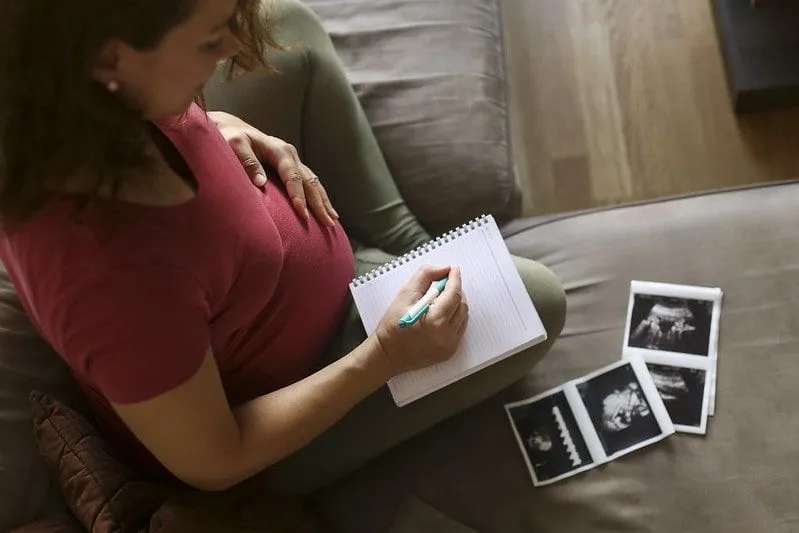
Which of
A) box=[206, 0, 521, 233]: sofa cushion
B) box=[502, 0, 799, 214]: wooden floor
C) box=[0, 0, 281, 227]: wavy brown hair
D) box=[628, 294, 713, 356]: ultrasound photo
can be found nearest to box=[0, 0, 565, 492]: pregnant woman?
box=[0, 0, 281, 227]: wavy brown hair

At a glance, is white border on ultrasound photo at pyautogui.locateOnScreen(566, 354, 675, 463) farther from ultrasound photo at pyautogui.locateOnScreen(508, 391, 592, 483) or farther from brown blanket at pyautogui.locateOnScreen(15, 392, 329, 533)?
brown blanket at pyautogui.locateOnScreen(15, 392, 329, 533)

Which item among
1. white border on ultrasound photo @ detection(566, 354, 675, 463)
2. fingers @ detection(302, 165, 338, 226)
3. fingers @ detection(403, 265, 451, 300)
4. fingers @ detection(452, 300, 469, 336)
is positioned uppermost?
fingers @ detection(302, 165, 338, 226)

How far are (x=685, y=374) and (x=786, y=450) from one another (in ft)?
0.61

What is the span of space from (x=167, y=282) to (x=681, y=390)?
2.86 feet

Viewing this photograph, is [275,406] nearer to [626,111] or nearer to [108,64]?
[108,64]

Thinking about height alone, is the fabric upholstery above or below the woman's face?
below

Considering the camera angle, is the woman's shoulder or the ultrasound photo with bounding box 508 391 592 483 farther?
the ultrasound photo with bounding box 508 391 592 483

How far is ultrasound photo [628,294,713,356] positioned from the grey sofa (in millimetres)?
29

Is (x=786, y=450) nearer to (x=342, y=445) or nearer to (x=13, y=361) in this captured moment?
(x=342, y=445)

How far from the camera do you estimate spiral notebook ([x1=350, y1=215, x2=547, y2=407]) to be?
1204mm

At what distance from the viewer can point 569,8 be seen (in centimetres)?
201

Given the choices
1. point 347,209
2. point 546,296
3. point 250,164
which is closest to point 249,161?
point 250,164

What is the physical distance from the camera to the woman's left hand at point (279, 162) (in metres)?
1.22

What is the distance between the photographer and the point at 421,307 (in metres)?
1.15
